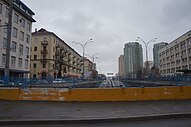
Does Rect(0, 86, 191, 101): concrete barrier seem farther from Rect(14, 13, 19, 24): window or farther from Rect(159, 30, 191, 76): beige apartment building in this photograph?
Rect(159, 30, 191, 76): beige apartment building

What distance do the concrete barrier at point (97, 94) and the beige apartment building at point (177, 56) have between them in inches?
2379

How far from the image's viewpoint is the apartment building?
45125mm

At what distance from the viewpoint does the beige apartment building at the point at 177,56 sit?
83688 mm

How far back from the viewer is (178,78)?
2623 cm

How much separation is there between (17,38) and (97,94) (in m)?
41.2

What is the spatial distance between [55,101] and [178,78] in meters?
16.9

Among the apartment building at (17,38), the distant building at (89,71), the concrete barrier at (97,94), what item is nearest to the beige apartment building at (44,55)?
the distant building at (89,71)

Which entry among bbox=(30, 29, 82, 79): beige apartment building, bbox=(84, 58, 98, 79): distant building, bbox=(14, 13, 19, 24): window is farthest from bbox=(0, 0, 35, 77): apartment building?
bbox=(84, 58, 98, 79): distant building

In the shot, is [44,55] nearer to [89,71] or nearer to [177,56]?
[89,71]

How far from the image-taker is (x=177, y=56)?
9638 centimetres

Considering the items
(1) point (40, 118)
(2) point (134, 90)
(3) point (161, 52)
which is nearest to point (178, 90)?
(2) point (134, 90)

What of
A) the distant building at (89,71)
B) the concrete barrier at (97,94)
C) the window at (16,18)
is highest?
the window at (16,18)

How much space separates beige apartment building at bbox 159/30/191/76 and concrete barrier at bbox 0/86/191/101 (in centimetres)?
6042

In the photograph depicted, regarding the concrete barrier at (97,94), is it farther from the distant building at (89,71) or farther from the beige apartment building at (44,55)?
the distant building at (89,71)
